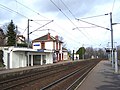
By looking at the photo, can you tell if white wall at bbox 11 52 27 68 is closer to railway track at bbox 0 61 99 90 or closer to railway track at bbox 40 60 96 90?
railway track at bbox 0 61 99 90

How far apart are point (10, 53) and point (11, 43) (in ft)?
108

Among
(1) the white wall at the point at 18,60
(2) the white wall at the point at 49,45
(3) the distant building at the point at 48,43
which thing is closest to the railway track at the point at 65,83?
(1) the white wall at the point at 18,60

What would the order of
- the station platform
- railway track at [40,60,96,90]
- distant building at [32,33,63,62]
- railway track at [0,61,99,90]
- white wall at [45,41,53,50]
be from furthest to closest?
distant building at [32,33,63,62]
white wall at [45,41,53,50]
railway track at [0,61,99,90]
railway track at [40,60,96,90]
the station platform

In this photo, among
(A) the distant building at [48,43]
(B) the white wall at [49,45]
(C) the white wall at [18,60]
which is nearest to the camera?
(C) the white wall at [18,60]

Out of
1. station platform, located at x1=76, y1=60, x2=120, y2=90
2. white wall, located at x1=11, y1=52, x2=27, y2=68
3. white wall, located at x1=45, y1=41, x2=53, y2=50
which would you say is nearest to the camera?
station platform, located at x1=76, y1=60, x2=120, y2=90

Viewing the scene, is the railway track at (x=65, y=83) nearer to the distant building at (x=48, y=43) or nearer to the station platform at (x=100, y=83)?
the station platform at (x=100, y=83)

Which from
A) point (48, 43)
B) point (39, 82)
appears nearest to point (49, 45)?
point (48, 43)

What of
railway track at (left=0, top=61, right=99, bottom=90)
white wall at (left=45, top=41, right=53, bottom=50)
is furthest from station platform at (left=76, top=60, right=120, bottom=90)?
white wall at (left=45, top=41, right=53, bottom=50)

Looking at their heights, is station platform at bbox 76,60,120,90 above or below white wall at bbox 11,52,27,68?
below

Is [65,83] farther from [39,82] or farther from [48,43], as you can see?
[48,43]

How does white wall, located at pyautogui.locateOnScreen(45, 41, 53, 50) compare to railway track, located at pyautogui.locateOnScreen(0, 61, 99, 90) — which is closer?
railway track, located at pyautogui.locateOnScreen(0, 61, 99, 90)

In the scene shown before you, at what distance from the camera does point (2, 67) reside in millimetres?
38938

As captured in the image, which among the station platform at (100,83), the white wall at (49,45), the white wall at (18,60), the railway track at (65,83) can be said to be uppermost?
the white wall at (49,45)

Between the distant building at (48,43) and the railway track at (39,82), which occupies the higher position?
the distant building at (48,43)
